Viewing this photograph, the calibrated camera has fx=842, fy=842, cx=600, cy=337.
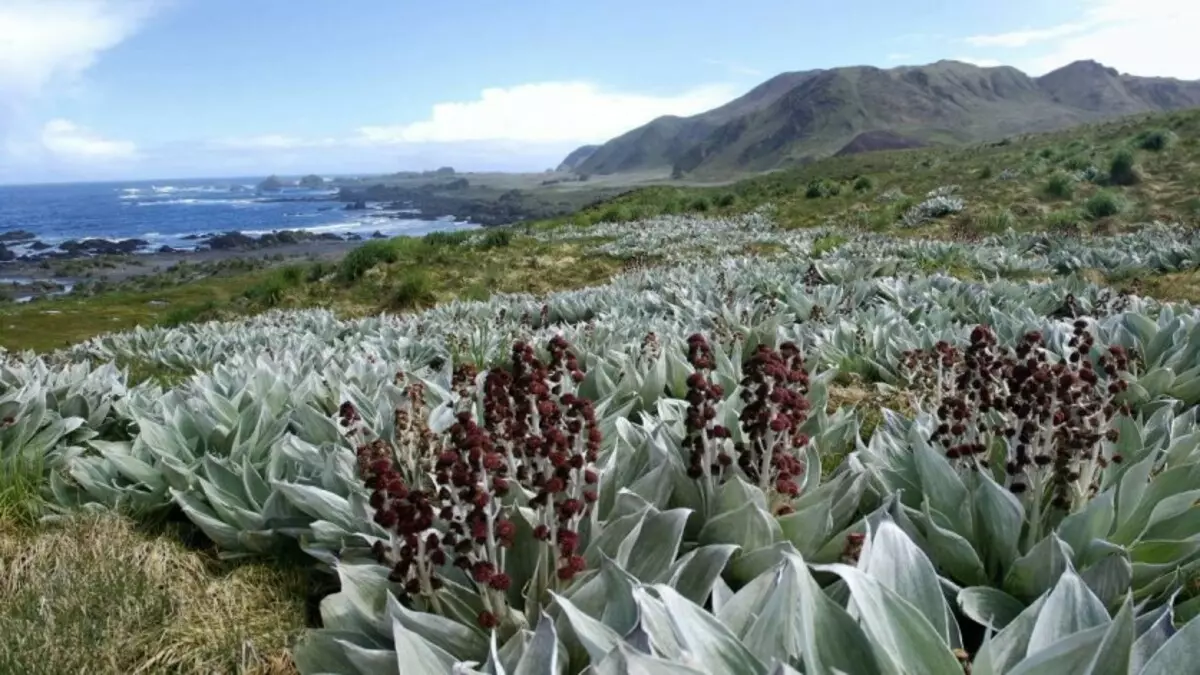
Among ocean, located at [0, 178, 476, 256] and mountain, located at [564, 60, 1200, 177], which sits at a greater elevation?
mountain, located at [564, 60, 1200, 177]

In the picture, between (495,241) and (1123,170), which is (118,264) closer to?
(495,241)

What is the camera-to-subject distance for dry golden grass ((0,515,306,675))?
2.37 meters

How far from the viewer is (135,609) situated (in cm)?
258

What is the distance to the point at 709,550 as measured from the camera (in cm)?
223

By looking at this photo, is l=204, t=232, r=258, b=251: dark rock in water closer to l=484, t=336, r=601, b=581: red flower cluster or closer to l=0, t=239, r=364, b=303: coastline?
l=0, t=239, r=364, b=303: coastline

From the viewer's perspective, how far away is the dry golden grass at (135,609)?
2369mm

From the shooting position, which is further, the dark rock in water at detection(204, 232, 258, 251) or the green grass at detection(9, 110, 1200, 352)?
the dark rock in water at detection(204, 232, 258, 251)

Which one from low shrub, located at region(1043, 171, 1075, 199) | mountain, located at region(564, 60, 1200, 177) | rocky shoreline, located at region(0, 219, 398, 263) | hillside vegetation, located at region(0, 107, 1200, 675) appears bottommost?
rocky shoreline, located at region(0, 219, 398, 263)

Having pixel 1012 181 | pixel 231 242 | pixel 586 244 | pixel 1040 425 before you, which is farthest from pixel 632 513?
pixel 231 242

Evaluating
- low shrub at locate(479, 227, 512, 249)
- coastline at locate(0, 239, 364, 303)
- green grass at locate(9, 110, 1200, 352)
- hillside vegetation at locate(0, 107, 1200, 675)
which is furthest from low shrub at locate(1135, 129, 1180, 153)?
coastline at locate(0, 239, 364, 303)

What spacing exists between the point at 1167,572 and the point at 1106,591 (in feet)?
0.83

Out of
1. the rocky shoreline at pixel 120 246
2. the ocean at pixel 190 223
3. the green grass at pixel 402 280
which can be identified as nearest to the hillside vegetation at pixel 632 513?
the green grass at pixel 402 280

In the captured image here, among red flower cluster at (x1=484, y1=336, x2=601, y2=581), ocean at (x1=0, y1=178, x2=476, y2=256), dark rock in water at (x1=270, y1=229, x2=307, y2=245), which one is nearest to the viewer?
red flower cluster at (x1=484, y1=336, x2=601, y2=581)

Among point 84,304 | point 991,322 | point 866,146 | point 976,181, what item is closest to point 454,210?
point 866,146
